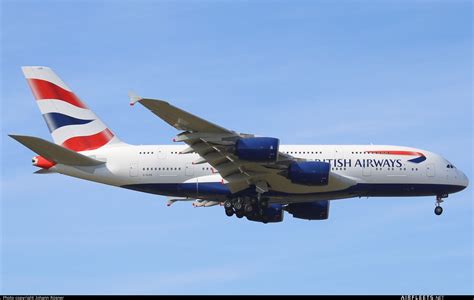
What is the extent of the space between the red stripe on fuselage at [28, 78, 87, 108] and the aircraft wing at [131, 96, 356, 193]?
37.7 ft

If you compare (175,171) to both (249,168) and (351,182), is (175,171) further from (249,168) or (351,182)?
(351,182)

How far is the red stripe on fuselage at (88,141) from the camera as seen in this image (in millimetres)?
64062

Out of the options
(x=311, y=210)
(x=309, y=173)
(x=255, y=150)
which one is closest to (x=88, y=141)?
(x=255, y=150)

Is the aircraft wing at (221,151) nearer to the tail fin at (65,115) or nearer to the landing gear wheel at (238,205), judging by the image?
the landing gear wheel at (238,205)

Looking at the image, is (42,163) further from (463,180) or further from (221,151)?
(463,180)

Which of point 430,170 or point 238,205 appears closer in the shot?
point 238,205

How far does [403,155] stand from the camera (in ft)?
200

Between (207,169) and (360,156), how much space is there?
8736 millimetres

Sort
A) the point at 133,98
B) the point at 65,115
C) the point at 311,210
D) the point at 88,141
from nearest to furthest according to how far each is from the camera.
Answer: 1. the point at 133,98
2. the point at 88,141
3. the point at 65,115
4. the point at 311,210

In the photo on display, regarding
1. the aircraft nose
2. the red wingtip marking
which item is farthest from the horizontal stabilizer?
the aircraft nose

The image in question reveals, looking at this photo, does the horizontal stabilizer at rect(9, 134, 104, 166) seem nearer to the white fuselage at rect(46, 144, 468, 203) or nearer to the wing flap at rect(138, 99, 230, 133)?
the white fuselage at rect(46, 144, 468, 203)

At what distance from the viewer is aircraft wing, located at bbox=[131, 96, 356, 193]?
5219cm

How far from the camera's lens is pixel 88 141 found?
64.4m

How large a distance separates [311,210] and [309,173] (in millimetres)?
7998
